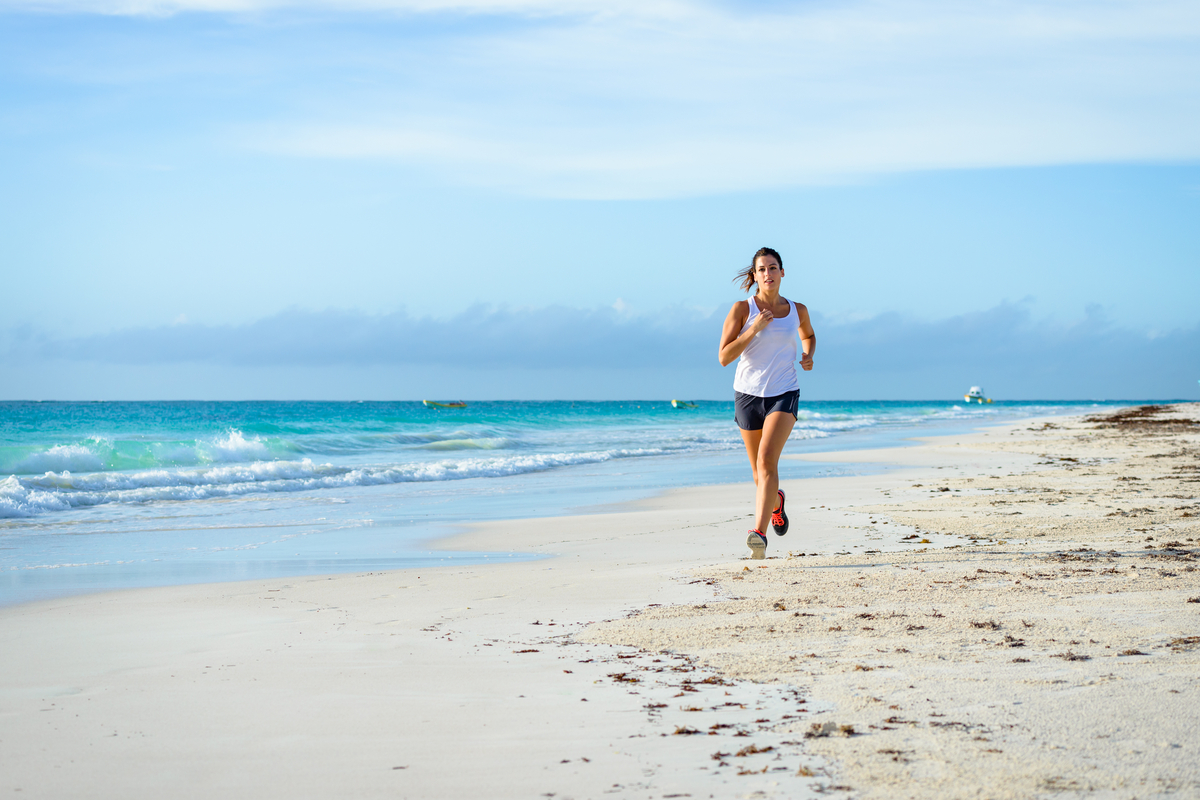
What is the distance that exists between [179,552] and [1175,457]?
1524cm

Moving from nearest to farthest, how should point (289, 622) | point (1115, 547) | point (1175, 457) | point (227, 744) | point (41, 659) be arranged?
point (227, 744), point (41, 659), point (289, 622), point (1115, 547), point (1175, 457)

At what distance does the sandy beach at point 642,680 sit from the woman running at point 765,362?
23.6 inches

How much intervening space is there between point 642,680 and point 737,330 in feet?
9.98

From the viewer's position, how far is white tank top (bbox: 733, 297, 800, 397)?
18.8 feet

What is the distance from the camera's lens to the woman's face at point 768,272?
18.6 ft

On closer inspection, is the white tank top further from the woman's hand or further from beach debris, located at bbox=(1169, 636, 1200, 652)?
beach debris, located at bbox=(1169, 636, 1200, 652)

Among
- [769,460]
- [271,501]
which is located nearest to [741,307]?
[769,460]

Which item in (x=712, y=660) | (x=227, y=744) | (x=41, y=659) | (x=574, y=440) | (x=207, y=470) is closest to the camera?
(x=227, y=744)

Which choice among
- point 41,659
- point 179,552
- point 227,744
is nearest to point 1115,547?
point 227,744

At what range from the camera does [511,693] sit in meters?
3.13

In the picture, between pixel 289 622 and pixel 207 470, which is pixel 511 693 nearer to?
pixel 289 622

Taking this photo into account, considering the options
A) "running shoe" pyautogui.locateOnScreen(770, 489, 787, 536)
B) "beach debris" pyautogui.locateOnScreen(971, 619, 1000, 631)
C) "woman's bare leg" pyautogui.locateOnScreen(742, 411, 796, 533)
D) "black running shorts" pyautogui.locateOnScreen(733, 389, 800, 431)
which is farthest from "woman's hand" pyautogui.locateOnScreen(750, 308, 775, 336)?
"beach debris" pyautogui.locateOnScreen(971, 619, 1000, 631)

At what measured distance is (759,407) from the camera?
5.83m

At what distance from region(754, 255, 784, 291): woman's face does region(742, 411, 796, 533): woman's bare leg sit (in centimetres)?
82
